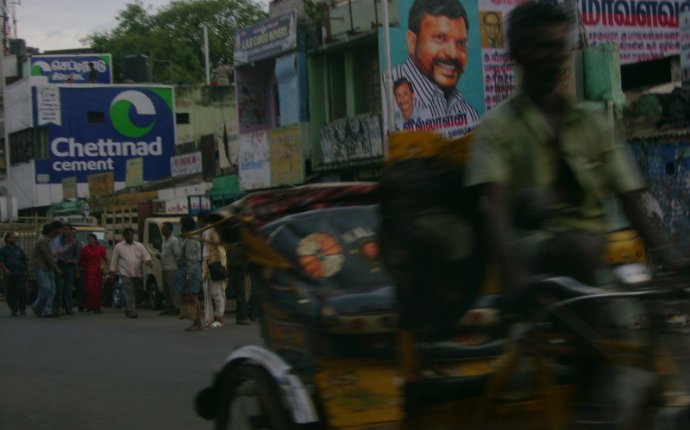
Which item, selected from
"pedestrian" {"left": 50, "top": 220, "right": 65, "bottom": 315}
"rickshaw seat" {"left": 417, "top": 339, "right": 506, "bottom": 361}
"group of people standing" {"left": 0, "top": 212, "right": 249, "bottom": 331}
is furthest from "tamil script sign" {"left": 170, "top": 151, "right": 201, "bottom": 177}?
"rickshaw seat" {"left": 417, "top": 339, "right": 506, "bottom": 361}

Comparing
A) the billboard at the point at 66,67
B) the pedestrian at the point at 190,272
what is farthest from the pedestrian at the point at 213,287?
the billboard at the point at 66,67

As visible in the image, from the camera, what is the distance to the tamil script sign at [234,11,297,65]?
28.4 m

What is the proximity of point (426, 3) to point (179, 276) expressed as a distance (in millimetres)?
10484

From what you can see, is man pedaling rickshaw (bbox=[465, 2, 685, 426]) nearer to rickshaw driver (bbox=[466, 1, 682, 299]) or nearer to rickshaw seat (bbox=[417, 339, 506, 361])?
rickshaw driver (bbox=[466, 1, 682, 299])

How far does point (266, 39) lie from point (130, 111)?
82.3 ft

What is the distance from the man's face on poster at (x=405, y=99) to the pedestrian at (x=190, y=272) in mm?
8198

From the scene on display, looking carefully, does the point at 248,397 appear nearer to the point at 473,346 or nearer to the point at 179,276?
the point at 473,346

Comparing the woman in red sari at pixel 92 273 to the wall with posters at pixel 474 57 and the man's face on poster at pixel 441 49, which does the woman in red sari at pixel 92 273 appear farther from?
the man's face on poster at pixel 441 49

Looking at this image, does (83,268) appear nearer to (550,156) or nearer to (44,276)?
(44,276)

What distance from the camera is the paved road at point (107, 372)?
27.5 ft

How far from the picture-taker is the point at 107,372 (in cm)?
1135

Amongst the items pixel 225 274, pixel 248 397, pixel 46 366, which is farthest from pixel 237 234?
pixel 225 274

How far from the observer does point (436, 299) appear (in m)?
3.96

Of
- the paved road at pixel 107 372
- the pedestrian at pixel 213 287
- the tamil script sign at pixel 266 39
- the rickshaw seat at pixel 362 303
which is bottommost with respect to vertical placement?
the paved road at pixel 107 372
